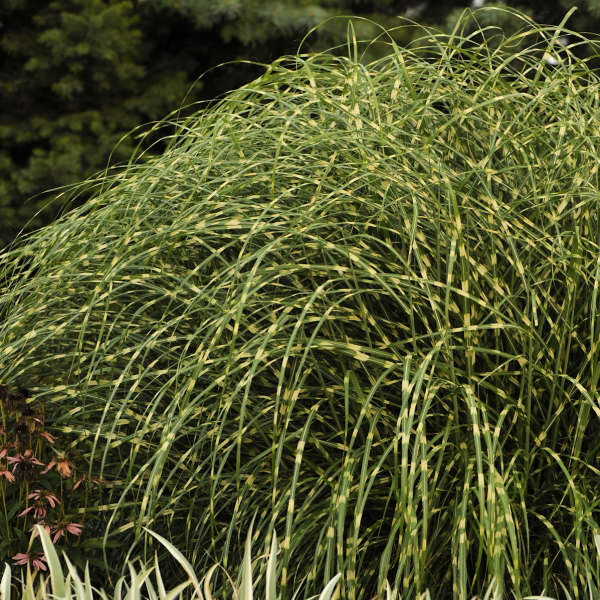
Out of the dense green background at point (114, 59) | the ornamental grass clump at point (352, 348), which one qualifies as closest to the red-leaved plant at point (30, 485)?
the ornamental grass clump at point (352, 348)

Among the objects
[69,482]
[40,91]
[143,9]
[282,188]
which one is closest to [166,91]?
[143,9]

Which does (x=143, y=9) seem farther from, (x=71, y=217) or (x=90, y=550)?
(x=90, y=550)

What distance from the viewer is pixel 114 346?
2863mm

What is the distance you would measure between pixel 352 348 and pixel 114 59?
5209mm

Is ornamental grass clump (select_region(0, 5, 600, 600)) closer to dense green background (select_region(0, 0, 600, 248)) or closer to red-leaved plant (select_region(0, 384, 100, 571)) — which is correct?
red-leaved plant (select_region(0, 384, 100, 571))

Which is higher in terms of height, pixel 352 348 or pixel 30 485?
pixel 352 348

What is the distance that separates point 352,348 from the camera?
2363mm

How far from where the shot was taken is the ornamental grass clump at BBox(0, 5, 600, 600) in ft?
7.64

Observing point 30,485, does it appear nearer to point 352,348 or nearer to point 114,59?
point 352,348

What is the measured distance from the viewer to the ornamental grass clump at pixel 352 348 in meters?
2.33

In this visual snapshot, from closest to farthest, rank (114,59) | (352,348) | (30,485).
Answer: (352,348) < (30,485) < (114,59)

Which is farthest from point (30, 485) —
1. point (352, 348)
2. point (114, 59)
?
point (114, 59)

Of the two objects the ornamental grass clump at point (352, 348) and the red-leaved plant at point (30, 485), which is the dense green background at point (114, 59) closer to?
the ornamental grass clump at point (352, 348)

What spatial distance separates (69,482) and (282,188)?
111 centimetres
